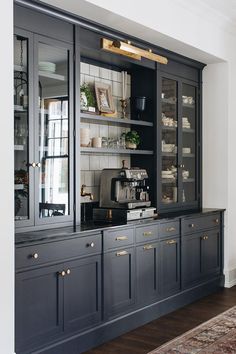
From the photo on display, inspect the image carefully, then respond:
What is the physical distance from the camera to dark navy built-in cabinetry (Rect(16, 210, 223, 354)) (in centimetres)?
340

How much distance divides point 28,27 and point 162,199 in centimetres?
239

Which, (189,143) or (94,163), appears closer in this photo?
(94,163)

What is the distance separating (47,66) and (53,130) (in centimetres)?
49

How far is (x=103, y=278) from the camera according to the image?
4.04 meters

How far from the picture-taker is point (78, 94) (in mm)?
4148

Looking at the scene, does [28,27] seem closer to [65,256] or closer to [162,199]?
[65,256]

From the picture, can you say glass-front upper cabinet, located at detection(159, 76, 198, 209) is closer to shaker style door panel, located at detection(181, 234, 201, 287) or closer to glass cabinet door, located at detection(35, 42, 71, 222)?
shaker style door panel, located at detection(181, 234, 201, 287)

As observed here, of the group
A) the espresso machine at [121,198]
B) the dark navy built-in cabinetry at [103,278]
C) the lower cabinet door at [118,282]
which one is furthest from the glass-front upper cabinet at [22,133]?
the espresso machine at [121,198]

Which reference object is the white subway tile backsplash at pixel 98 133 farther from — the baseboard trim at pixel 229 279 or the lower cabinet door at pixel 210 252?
the baseboard trim at pixel 229 279

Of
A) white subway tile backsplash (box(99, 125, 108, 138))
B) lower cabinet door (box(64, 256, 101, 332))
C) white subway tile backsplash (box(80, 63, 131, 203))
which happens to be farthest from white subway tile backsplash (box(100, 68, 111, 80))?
lower cabinet door (box(64, 256, 101, 332))

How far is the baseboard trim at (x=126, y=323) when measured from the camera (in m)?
3.69

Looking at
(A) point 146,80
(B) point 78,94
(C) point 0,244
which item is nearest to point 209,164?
(A) point 146,80

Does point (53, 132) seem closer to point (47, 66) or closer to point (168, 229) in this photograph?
point (47, 66)

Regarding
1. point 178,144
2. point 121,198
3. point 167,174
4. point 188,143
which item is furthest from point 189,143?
point 121,198
